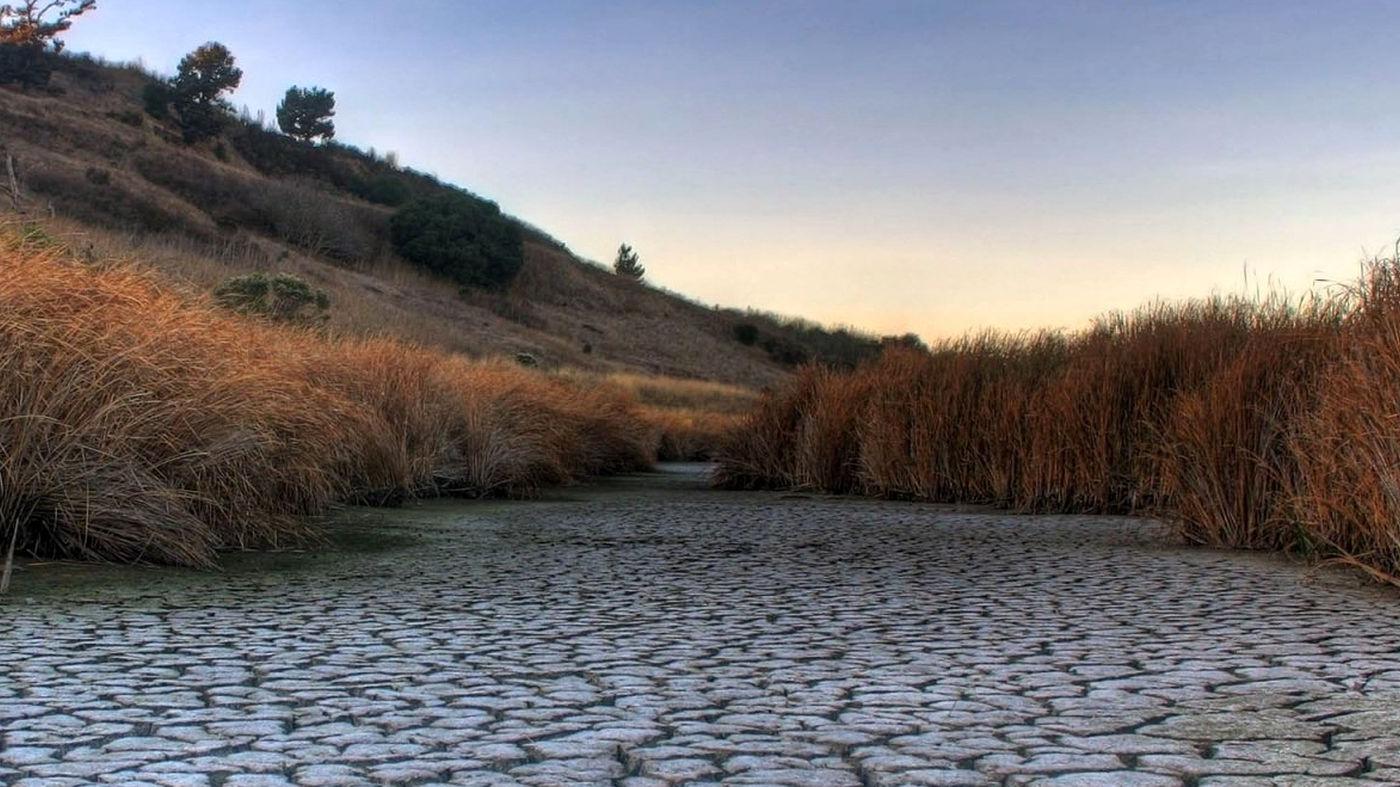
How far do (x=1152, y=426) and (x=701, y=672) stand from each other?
17.8ft

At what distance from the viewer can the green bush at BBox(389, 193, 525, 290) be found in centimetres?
5362

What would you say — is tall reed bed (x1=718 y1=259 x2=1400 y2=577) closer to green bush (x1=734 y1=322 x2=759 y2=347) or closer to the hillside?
the hillside

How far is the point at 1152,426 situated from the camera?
7914mm

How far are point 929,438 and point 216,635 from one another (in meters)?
8.48

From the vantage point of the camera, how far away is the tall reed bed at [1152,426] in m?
5.49

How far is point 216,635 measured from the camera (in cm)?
393

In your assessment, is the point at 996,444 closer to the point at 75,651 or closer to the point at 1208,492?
the point at 1208,492

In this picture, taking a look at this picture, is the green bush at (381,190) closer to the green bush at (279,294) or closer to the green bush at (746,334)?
the green bush at (746,334)

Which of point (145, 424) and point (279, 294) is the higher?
point (279, 294)

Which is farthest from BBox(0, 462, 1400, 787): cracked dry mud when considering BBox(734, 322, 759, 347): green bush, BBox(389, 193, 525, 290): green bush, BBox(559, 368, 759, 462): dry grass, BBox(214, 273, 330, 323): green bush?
BBox(734, 322, 759, 347): green bush

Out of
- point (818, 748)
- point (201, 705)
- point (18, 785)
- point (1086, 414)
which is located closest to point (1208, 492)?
point (1086, 414)

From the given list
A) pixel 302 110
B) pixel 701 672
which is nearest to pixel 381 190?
pixel 302 110

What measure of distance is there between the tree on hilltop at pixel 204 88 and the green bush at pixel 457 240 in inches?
377

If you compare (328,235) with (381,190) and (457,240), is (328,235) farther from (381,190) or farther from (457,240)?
(381,190)
